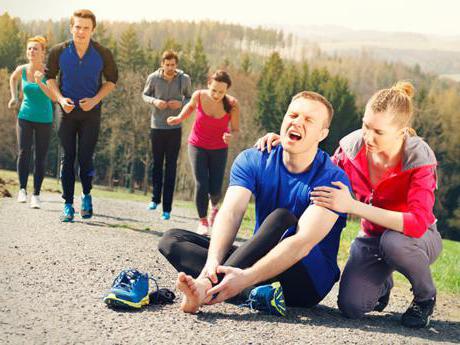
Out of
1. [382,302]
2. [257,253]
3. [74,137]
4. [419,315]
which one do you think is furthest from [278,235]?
[74,137]

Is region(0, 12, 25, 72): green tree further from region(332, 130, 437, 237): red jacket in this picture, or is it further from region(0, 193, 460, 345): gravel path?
region(332, 130, 437, 237): red jacket

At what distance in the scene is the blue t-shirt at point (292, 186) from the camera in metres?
5.30

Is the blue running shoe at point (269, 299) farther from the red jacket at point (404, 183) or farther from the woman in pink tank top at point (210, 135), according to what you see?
the woman in pink tank top at point (210, 135)

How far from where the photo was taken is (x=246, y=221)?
1557 centimetres

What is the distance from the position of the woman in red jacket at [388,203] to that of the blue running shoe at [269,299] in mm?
602

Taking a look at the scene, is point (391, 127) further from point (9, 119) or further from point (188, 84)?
point (9, 119)

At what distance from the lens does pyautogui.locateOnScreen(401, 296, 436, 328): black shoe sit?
554cm

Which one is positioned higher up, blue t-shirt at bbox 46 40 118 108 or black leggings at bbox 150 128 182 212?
blue t-shirt at bbox 46 40 118 108

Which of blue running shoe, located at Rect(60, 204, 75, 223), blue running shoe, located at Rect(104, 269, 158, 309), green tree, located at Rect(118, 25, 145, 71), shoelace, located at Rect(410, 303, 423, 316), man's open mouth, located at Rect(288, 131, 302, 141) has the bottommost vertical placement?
green tree, located at Rect(118, 25, 145, 71)

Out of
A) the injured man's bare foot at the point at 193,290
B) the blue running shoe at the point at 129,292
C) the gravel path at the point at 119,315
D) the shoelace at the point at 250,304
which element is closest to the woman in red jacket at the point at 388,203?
the gravel path at the point at 119,315

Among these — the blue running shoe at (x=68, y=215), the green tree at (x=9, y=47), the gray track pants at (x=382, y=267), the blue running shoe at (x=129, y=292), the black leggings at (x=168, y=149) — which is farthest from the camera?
the green tree at (x=9, y=47)

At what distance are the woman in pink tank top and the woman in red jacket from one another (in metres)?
4.48

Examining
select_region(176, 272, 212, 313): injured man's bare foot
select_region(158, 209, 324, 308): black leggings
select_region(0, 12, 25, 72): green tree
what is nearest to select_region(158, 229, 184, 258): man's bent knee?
select_region(158, 209, 324, 308): black leggings

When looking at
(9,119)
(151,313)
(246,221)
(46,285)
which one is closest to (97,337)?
(151,313)
